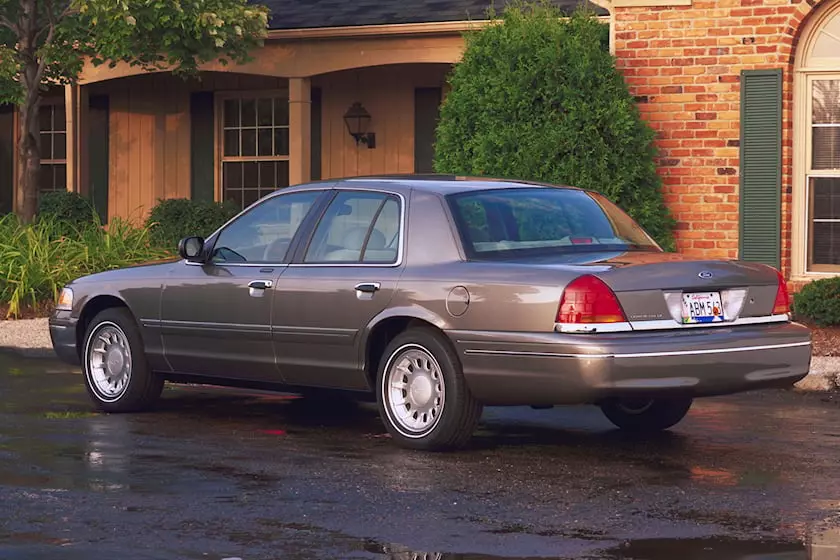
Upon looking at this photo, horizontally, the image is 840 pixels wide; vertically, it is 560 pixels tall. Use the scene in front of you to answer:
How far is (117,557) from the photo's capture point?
592 cm

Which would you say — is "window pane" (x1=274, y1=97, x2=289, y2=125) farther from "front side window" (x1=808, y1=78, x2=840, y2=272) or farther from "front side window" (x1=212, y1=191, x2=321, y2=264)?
"front side window" (x1=212, y1=191, x2=321, y2=264)

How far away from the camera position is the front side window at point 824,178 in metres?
15.6

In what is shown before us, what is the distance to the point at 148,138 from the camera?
2394 cm

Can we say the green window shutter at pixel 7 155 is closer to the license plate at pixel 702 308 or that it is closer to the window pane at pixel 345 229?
the window pane at pixel 345 229

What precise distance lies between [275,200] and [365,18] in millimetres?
10484

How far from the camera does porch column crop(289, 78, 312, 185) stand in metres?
20.7

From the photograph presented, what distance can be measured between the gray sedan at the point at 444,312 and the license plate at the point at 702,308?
1cm

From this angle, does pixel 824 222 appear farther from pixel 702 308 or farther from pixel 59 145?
pixel 59 145

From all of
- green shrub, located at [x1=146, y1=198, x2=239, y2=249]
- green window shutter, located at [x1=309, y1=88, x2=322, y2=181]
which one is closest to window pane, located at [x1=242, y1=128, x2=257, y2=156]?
green window shutter, located at [x1=309, y1=88, x2=322, y2=181]

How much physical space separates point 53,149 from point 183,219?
4.92 m

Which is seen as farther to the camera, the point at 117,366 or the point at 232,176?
the point at 232,176

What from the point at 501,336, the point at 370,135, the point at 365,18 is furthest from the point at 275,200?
the point at 370,135

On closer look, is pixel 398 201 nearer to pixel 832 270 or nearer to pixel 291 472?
pixel 291 472

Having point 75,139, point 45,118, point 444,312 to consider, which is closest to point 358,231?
point 444,312
